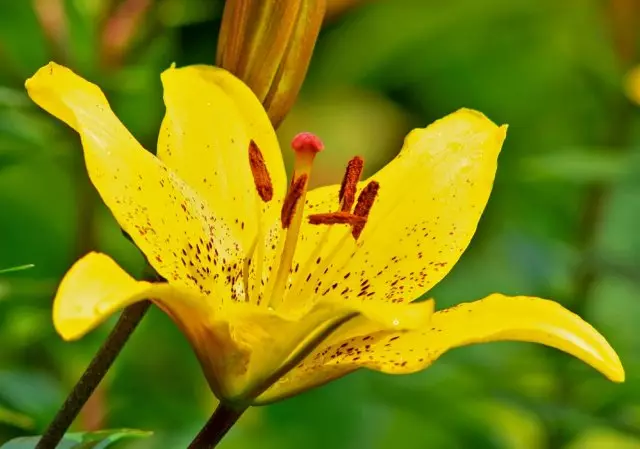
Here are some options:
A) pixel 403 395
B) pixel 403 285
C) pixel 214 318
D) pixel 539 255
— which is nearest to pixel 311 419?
pixel 403 395

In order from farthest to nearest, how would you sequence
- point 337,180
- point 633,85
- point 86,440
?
point 337,180 → point 633,85 → point 86,440

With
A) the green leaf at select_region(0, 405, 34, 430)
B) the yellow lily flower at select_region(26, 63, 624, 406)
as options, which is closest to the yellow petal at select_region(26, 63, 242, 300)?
the yellow lily flower at select_region(26, 63, 624, 406)

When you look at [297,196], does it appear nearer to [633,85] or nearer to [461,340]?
[461,340]

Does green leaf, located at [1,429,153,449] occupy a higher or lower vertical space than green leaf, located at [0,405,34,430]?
higher

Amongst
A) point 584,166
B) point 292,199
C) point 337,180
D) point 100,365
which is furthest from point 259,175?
point 337,180

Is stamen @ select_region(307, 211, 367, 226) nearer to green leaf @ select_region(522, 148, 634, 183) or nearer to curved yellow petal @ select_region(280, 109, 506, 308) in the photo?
curved yellow petal @ select_region(280, 109, 506, 308)
